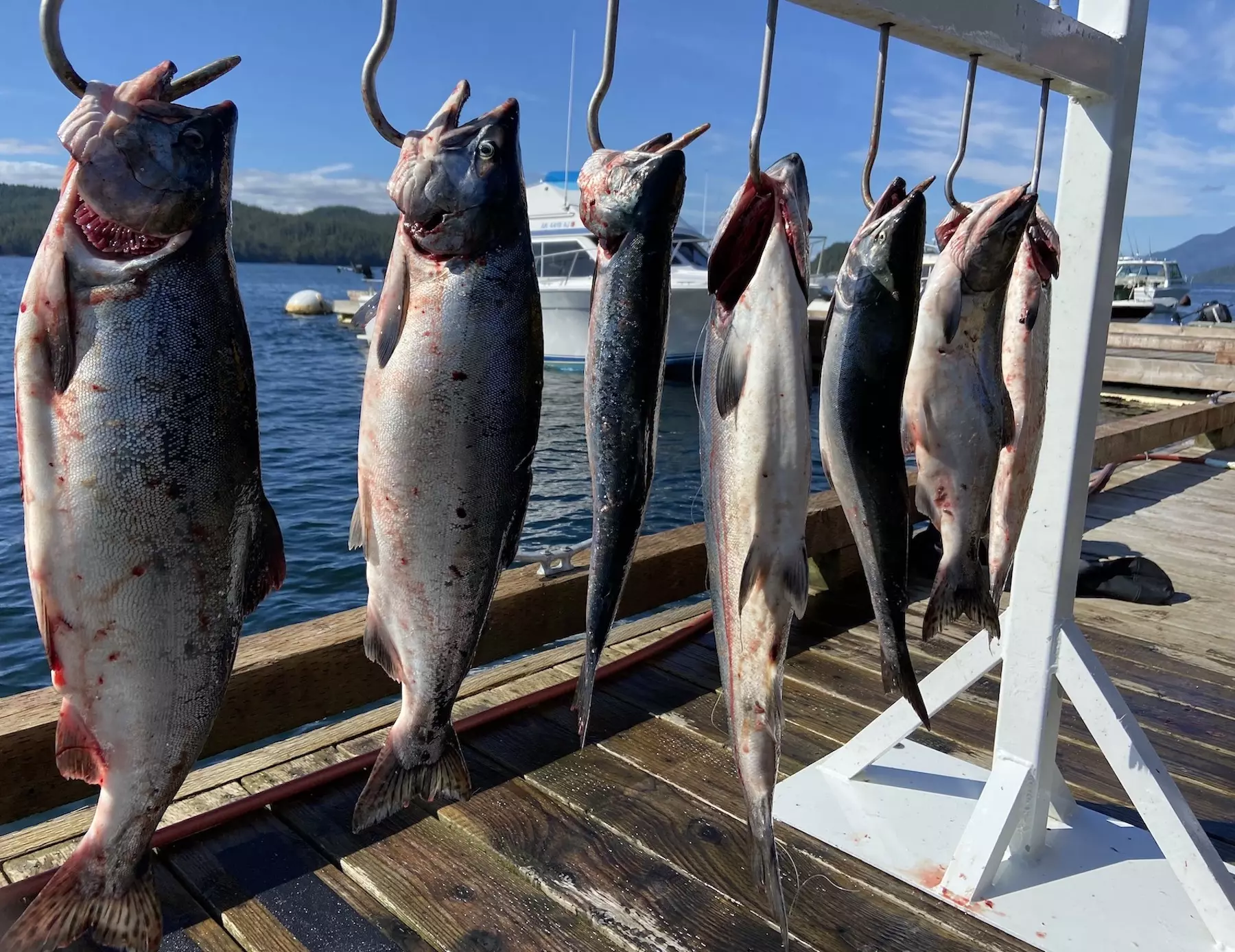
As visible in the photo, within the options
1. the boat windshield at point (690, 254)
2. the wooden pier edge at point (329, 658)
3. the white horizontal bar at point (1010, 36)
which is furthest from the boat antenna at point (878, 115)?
the boat windshield at point (690, 254)

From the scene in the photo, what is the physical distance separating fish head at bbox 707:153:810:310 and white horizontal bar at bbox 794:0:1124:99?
0.39 metres

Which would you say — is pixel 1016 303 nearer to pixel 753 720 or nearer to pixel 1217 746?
pixel 753 720

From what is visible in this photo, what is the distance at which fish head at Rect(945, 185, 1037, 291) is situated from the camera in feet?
6.23

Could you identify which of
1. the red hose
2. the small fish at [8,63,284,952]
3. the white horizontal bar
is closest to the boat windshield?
the red hose

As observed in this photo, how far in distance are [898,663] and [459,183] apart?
1.23m

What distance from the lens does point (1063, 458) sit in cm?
270

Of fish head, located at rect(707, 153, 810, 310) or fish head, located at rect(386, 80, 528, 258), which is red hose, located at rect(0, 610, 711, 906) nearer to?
fish head, located at rect(707, 153, 810, 310)

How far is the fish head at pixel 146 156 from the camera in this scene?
4.10 feet

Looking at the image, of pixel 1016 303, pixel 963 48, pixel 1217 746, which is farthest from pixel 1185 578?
pixel 963 48

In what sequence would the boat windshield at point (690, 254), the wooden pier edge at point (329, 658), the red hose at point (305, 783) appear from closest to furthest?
the wooden pier edge at point (329, 658)
the red hose at point (305, 783)
the boat windshield at point (690, 254)

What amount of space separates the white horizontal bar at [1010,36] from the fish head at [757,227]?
1.27 ft

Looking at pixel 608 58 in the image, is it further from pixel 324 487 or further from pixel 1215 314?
pixel 1215 314

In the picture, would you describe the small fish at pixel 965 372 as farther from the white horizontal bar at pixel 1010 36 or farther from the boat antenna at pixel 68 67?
the boat antenna at pixel 68 67

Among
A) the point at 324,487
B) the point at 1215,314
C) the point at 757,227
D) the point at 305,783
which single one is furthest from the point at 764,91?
the point at 1215,314
